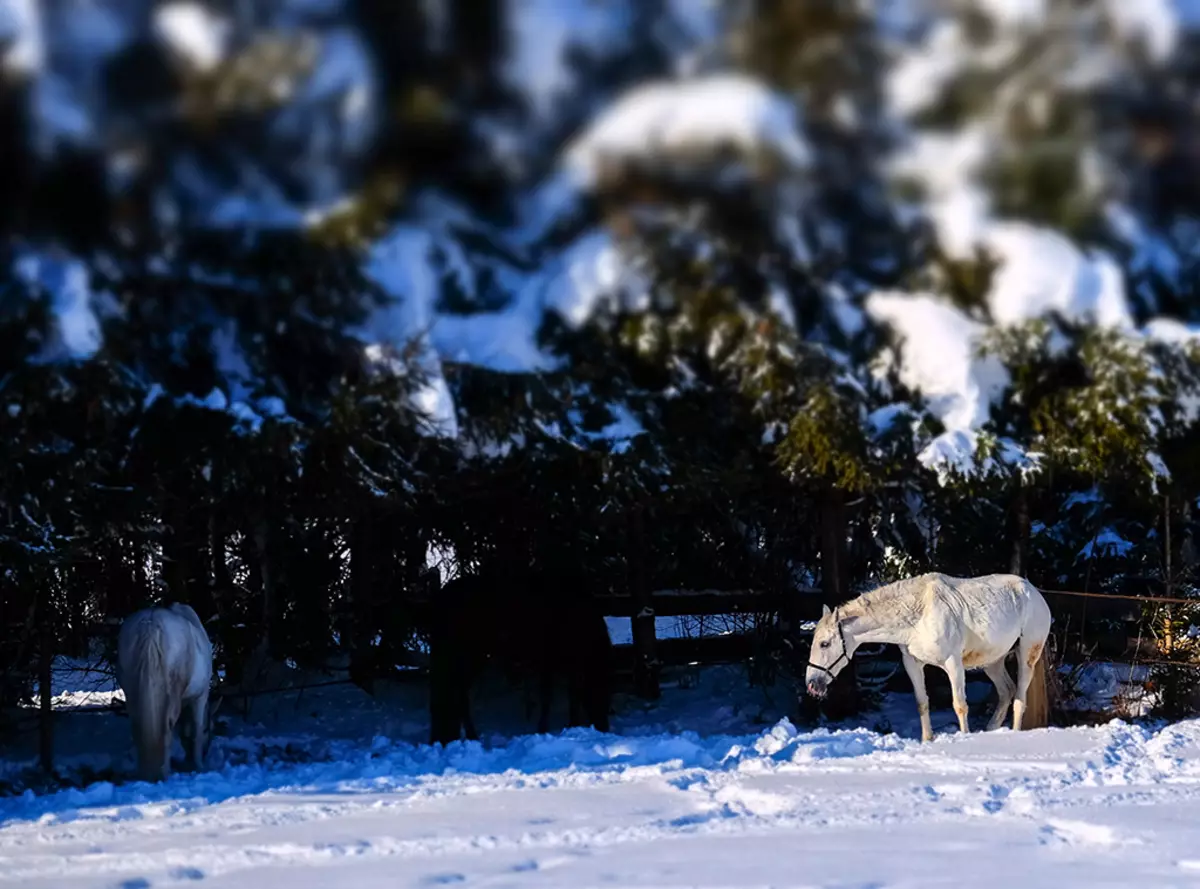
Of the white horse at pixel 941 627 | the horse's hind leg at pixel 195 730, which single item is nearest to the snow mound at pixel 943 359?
the white horse at pixel 941 627

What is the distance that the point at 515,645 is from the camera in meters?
9.38

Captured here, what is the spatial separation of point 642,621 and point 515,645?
5.19 ft

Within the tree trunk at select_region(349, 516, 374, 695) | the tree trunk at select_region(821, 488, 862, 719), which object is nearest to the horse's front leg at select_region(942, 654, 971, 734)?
the tree trunk at select_region(821, 488, 862, 719)

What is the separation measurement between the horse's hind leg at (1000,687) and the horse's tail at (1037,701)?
0.69 feet

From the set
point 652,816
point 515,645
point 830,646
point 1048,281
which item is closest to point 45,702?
point 515,645

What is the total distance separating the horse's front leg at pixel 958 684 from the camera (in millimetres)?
8602

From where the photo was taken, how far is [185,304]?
7.63 meters

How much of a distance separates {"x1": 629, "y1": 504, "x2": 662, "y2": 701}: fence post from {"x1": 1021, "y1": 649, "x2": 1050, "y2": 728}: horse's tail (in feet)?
10.6

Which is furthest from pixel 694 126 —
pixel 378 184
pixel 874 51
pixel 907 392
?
pixel 907 392

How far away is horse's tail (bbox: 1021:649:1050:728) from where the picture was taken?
8961 millimetres

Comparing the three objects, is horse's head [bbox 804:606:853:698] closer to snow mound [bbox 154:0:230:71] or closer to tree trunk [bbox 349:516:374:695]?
tree trunk [bbox 349:516:374:695]

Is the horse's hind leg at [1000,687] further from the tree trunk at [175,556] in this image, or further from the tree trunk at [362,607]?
the tree trunk at [175,556]

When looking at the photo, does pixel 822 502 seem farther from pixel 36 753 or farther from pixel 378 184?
pixel 36 753

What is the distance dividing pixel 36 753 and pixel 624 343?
213 inches
